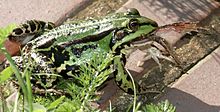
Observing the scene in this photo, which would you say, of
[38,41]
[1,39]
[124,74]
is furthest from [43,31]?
[1,39]

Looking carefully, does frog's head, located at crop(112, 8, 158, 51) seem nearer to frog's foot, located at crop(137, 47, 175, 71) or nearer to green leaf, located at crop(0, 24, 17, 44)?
frog's foot, located at crop(137, 47, 175, 71)

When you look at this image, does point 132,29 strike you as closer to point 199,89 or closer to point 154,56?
point 154,56

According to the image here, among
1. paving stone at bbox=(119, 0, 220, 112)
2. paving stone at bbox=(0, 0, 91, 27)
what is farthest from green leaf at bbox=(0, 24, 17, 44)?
paving stone at bbox=(0, 0, 91, 27)

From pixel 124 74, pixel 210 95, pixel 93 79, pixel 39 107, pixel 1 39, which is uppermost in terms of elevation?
pixel 1 39

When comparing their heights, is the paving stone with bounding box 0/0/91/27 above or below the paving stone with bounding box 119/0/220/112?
above

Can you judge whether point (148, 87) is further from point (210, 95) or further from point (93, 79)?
point (93, 79)

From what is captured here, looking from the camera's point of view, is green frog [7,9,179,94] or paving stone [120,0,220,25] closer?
green frog [7,9,179,94]

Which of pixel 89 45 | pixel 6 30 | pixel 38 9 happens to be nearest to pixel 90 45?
pixel 89 45
